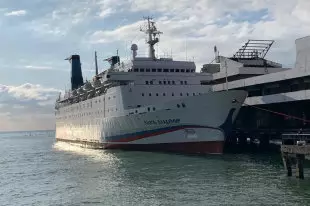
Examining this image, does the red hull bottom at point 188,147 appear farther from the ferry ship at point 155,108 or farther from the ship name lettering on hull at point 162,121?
the ship name lettering on hull at point 162,121

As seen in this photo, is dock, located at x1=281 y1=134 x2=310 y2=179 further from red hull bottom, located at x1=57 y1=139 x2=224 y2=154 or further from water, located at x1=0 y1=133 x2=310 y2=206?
Answer: red hull bottom, located at x1=57 y1=139 x2=224 y2=154

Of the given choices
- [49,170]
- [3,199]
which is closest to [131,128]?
[49,170]

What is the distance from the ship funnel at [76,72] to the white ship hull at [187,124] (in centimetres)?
3504

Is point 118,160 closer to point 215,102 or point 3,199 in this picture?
point 215,102

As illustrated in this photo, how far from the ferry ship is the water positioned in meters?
2.67

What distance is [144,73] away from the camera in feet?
155

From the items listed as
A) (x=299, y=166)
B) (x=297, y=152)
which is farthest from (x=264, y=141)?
(x=297, y=152)

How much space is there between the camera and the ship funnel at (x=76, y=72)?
78.6 metres

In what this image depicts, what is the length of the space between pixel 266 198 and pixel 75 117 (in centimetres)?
5062

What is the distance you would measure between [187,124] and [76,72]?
1778 inches

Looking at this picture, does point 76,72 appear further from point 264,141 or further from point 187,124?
point 187,124

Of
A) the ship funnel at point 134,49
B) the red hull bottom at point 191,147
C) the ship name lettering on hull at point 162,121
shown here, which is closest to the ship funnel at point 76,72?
the ship funnel at point 134,49

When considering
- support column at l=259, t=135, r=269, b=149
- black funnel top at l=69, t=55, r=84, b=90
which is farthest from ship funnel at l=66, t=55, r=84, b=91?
support column at l=259, t=135, r=269, b=149

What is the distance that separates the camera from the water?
70.5ft
